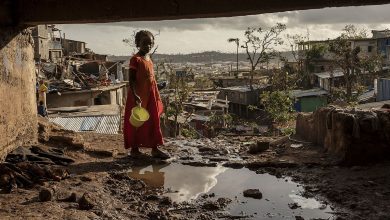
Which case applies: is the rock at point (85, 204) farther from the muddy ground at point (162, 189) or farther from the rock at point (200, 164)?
the rock at point (200, 164)

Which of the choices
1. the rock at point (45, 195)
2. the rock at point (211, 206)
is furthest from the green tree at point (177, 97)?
the rock at point (45, 195)

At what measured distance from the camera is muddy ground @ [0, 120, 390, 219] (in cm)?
363

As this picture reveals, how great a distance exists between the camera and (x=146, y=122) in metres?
5.98

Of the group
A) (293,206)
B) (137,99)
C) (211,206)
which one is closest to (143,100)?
(137,99)

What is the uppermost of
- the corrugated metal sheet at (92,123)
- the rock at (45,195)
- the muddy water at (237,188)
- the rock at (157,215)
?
the rock at (45,195)

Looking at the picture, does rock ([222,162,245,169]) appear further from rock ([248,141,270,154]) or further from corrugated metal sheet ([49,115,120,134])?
corrugated metal sheet ([49,115,120,134])

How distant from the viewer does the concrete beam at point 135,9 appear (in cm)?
423

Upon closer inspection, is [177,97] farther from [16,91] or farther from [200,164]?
[16,91]

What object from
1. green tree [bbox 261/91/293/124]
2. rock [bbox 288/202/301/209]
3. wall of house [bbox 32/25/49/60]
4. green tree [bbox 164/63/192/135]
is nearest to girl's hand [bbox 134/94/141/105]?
rock [bbox 288/202/301/209]

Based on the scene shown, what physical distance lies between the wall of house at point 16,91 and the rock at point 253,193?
9.12 ft

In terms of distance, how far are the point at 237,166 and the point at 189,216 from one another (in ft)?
6.64

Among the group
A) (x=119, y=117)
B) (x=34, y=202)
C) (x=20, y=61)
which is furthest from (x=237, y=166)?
(x=119, y=117)

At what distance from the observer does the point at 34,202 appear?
3.73 metres

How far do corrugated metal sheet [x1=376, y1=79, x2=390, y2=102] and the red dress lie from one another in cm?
1598
